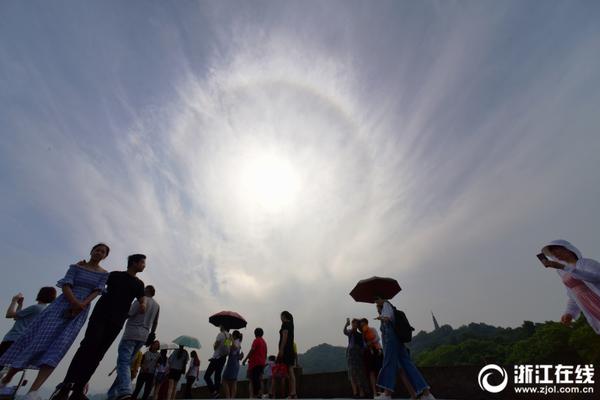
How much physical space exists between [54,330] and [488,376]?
25.8 ft

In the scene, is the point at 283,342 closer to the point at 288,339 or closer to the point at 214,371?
the point at 288,339

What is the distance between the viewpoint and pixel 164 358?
929cm

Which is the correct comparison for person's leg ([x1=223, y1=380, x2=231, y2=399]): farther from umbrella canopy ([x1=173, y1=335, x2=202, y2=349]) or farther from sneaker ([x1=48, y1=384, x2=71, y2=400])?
sneaker ([x1=48, y1=384, x2=71, y2=400])

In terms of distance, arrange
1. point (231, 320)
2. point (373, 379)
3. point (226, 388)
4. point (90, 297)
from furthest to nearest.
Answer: point (231, 320) < point (226, 388) < point (373, 379) < point (90, 297)

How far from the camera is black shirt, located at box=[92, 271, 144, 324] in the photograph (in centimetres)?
372

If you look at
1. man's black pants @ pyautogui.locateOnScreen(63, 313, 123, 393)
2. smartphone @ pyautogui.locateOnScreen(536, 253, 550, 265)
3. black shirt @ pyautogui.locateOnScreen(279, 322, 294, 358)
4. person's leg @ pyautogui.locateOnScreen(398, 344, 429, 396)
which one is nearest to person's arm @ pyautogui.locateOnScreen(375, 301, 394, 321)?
person's leg @ pyautogui.locateOnScreen(398, 344, 429, 396)

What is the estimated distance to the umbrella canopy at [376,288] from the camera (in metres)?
11.2

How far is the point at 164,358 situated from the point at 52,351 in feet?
20.9

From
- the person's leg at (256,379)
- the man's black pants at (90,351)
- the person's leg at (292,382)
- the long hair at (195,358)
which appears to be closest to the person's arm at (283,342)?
the person's leg at (292,382)

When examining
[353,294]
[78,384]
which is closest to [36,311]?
[78,384]

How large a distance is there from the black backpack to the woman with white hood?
2165mm

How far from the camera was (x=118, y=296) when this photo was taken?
3.83 metres

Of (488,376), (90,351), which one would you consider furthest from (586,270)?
(90,351)

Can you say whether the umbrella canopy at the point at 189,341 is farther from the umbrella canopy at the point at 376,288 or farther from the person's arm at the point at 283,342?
the umbrella canopy at the point at 376,288
